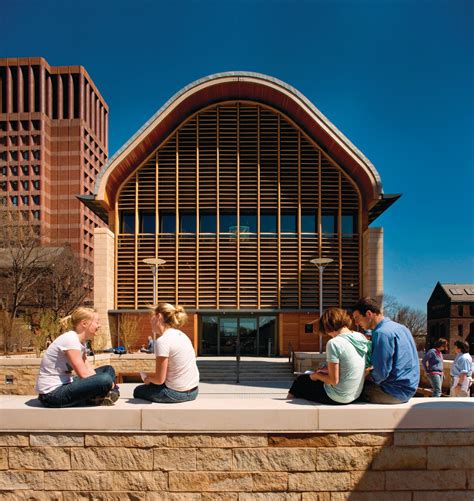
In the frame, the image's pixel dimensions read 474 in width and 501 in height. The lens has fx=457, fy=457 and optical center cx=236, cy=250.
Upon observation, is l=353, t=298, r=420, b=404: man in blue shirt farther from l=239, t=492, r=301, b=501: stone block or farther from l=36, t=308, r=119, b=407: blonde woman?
l=36, t=308, r=119, b=407: blonde woman

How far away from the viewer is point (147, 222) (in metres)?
23.9

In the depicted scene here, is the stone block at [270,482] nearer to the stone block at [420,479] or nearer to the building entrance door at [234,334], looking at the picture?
the stone block at [420,479]

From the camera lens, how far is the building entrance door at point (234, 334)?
2325 cm

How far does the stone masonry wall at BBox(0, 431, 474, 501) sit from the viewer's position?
4031 mm

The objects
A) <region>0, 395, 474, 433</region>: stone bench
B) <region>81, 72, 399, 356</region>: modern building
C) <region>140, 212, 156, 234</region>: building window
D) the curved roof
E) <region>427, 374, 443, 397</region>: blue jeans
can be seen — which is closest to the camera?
<region>0, 395, 474, 433</region>: stone bench

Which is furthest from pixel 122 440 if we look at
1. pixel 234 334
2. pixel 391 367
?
pixel 234 334

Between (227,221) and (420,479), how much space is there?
20.0m

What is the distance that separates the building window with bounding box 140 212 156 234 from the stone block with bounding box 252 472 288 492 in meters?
20.4

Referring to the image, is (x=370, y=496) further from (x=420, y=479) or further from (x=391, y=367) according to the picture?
(x=391, y=367)

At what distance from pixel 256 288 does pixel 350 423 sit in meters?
18.9

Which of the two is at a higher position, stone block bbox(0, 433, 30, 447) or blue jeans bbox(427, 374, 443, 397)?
stone block bbox(0, 433, 30, 447)

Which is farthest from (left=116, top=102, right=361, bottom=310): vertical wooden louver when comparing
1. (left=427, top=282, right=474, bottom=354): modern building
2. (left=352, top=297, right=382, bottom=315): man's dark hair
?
(left=427, top=282, right=474, bottom=354): modern building

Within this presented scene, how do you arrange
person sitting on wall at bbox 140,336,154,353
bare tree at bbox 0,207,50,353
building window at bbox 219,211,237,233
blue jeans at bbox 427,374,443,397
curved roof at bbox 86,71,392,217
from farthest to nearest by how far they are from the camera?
bare tree at bbox 0,207,50,353, building window at bbox 219,211,237,233, curved roof at bbox 86,71,392,217, person sitting on wall at bbox 140,336,154,353, blue jeans at bbox 427,374,443,397

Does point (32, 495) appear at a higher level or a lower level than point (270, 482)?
lower
